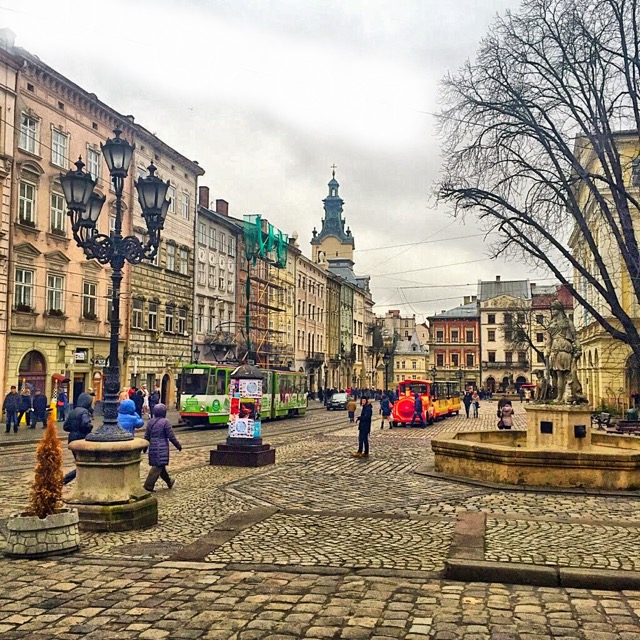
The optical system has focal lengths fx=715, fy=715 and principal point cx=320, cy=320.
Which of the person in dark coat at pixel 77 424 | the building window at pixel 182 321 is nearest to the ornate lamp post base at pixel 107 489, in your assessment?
the person in dark coat at pixel 77 424

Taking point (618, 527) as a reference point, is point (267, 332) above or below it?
above

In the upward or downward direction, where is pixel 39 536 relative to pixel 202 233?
downward

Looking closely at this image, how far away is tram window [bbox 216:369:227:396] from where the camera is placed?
3142cm

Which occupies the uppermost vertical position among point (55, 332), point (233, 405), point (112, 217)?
point (112, 217)

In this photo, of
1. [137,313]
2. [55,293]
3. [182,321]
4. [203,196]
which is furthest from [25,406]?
[203,196]

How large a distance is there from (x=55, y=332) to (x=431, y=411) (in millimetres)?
18613

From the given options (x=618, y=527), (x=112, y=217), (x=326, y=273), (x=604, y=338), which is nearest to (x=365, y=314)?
(x=326, y=273)

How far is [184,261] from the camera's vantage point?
1844 inches

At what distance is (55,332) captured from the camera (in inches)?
1297

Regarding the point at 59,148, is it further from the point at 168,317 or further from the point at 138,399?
the point at 168,317

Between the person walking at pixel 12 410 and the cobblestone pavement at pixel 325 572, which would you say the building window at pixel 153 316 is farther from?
the cobblestone pavement at pixel 325 572

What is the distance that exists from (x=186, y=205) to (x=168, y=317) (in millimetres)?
8120

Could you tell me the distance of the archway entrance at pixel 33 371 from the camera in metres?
30.9

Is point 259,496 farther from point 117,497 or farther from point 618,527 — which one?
point 618,527
